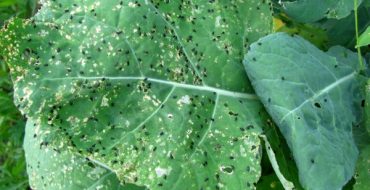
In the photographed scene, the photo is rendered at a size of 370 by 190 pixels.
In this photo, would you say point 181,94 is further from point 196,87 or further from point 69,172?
point 69,172

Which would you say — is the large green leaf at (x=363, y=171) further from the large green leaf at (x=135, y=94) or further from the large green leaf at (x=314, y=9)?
the large green leaf at (x=314, y=9)

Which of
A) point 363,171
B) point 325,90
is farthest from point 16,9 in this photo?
point 363,171

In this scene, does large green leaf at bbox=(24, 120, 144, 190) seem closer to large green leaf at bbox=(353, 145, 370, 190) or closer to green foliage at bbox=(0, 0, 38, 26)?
large green leaf at bbox=(353, 145, 370, 190)

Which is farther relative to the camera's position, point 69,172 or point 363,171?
point 69,172

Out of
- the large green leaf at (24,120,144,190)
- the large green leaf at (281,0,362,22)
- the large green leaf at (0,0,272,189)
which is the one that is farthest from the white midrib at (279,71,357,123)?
the large green leaf at (24,120,144,190)

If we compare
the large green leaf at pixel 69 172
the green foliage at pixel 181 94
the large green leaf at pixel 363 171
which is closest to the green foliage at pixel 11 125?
the large green leaf at pixel 69 172

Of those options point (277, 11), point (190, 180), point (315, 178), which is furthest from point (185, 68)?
point (277, 11)
